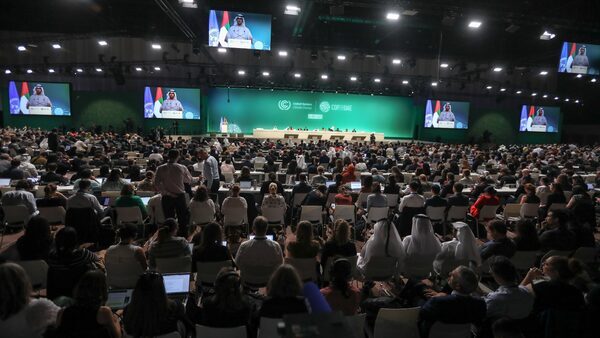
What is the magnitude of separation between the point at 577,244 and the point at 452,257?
7.00ft

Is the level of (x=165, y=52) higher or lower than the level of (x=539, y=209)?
higher

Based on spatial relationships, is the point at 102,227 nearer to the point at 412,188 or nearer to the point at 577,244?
the point at 412,188

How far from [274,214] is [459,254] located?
11.0 feet

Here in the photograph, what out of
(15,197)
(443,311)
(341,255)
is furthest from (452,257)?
(15,197)

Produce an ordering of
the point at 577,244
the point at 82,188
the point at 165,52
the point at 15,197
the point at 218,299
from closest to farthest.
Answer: the point at 218,299
the point at 577,244
the point at 82,188
the point at 15,197
the point at 165,52

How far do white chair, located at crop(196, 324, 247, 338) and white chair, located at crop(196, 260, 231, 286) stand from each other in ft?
4.60

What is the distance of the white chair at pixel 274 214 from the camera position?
276 inches

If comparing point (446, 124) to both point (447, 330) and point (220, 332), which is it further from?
point (220, 332)

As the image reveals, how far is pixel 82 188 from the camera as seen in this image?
619 cm

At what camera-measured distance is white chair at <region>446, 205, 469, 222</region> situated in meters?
7.65

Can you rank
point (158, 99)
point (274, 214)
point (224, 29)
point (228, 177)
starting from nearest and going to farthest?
1. point (274, 214)
2. point (228, 177)
3. point (224, 29)
4. point (158, 99)

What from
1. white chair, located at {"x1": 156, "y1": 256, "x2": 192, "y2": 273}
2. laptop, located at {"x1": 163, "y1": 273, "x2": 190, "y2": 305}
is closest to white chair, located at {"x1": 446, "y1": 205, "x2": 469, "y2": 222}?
white chair, located at {"x1": 156, "y1": 256, "x2": 192, "y2": 273}

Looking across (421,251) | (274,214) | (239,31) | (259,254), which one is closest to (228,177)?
(274,214)

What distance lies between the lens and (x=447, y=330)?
303 cm
